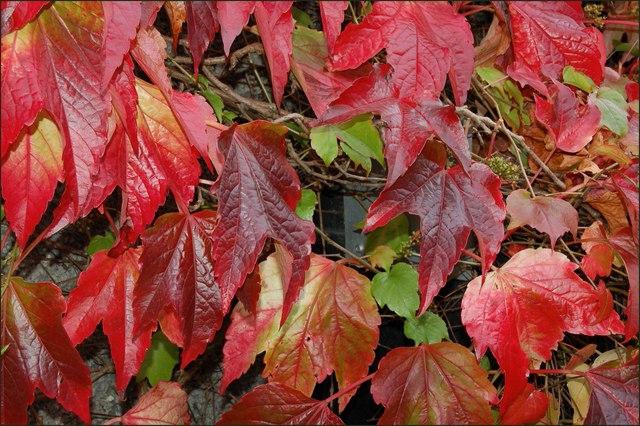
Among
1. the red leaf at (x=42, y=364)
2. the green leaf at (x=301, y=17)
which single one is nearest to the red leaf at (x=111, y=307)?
the red leaf at (x=42, y=364)

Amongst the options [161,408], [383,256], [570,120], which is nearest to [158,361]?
[161,408]

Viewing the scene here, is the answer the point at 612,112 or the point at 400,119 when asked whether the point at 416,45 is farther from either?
the point at 612,112

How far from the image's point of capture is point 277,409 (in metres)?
1.01

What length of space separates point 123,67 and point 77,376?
41cm

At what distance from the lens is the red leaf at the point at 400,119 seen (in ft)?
2.90

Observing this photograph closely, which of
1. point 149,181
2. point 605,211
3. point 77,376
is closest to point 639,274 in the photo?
point 605,211

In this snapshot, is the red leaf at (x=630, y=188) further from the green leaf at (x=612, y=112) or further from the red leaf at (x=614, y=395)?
the red leaf at (x=614, y=395)

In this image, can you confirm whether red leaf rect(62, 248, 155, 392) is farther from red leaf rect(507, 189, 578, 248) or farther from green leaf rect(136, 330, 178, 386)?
red leaf rect(507, 189, 578, 248)

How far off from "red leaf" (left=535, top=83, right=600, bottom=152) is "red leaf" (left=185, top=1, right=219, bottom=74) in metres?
0.51

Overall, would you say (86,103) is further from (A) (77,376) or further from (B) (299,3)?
(B) (299,3)

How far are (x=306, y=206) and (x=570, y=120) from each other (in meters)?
0.42

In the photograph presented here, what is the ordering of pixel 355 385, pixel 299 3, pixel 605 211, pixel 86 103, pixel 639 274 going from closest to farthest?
pixel 86 103, pixel 639 274, pixel 355 385, pixel 605 211, pixel 299 3

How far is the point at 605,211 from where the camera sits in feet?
3.89

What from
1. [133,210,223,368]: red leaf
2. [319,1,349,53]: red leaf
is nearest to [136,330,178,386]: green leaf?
[133,210,223,368]: red leaf
